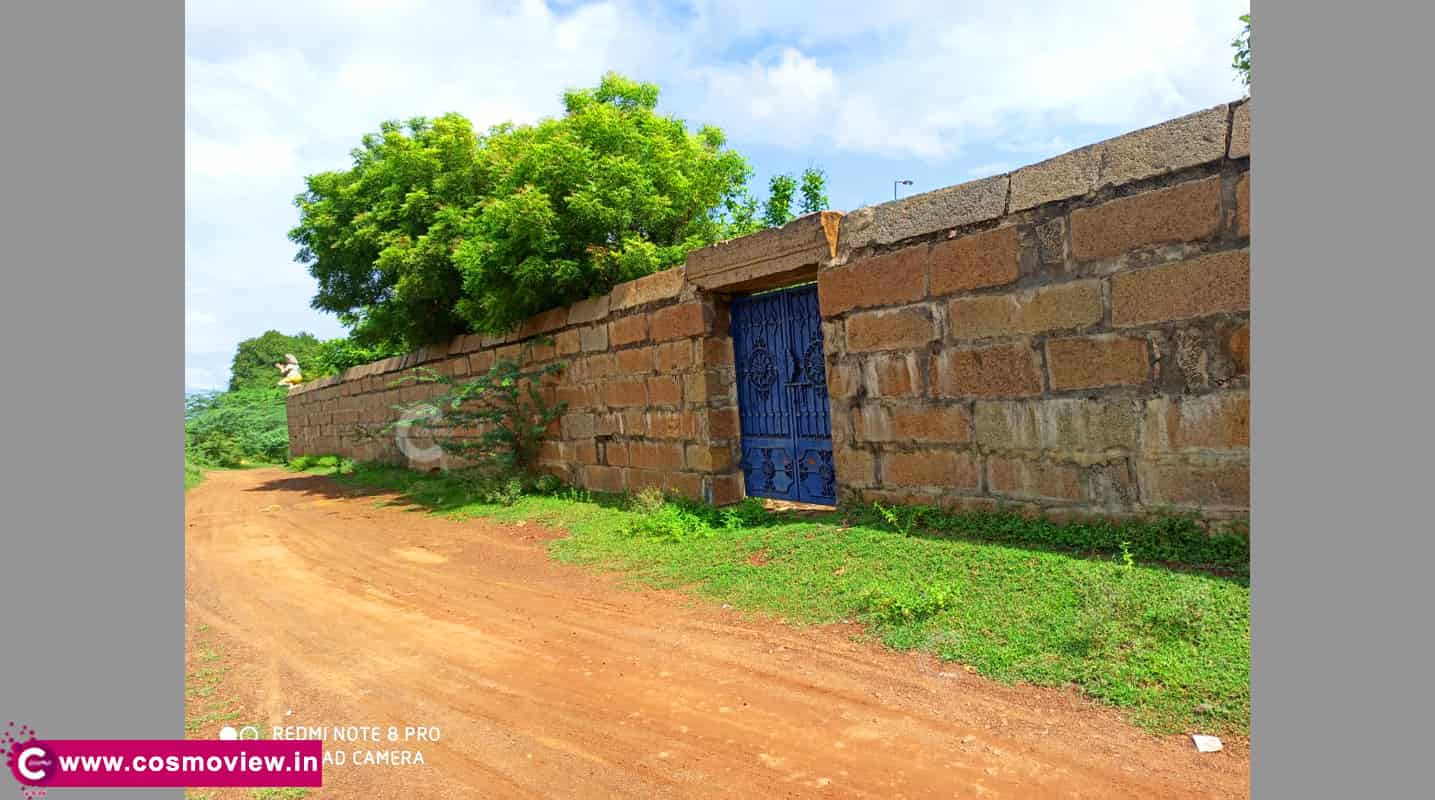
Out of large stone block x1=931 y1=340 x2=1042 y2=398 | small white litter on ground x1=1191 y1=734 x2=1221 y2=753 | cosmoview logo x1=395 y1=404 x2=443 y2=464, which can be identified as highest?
large stone block x1=931 y1=340 x2=1042 y2=398

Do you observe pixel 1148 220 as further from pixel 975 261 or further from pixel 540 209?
pixel 540 209

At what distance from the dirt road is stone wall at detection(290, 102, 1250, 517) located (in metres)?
1.54

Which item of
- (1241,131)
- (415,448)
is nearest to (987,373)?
(1241,131)

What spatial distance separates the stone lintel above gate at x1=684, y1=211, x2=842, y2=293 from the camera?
19.7 feet

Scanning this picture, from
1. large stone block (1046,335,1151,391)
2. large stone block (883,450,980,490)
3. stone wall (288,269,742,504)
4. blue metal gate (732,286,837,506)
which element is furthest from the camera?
stone wall (288,269,742,504)

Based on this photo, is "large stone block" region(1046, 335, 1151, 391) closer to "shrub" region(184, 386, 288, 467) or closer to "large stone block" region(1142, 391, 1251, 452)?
"large stone block" region(1142, 391, 1251, 452)

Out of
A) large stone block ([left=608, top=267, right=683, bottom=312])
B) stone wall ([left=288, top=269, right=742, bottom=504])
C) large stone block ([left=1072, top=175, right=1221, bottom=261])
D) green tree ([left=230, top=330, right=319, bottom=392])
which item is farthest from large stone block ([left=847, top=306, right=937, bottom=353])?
green tree ([left=230, top=330, right=319, bottom=392])

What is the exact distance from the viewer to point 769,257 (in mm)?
6504

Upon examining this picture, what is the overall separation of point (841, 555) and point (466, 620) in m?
2.40

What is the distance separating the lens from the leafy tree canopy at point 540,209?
8531 mm

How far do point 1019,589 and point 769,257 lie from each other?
3.39 meters

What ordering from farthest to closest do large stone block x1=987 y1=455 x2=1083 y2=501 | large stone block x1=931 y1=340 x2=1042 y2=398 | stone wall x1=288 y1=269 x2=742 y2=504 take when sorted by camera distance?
stone wall x1=288 y1=269 x2=742 y2=504, large stone block x1=931 y1=340 x2=1042 y2=398, large stone block x1=987 y1=455 x2=1083 y2=501

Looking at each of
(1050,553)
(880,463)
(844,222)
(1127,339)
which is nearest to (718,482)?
(880,463)

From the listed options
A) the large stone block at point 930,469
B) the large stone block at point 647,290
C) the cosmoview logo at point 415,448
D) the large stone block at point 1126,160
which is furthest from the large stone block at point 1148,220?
the cosmoview logo at point 415,448
